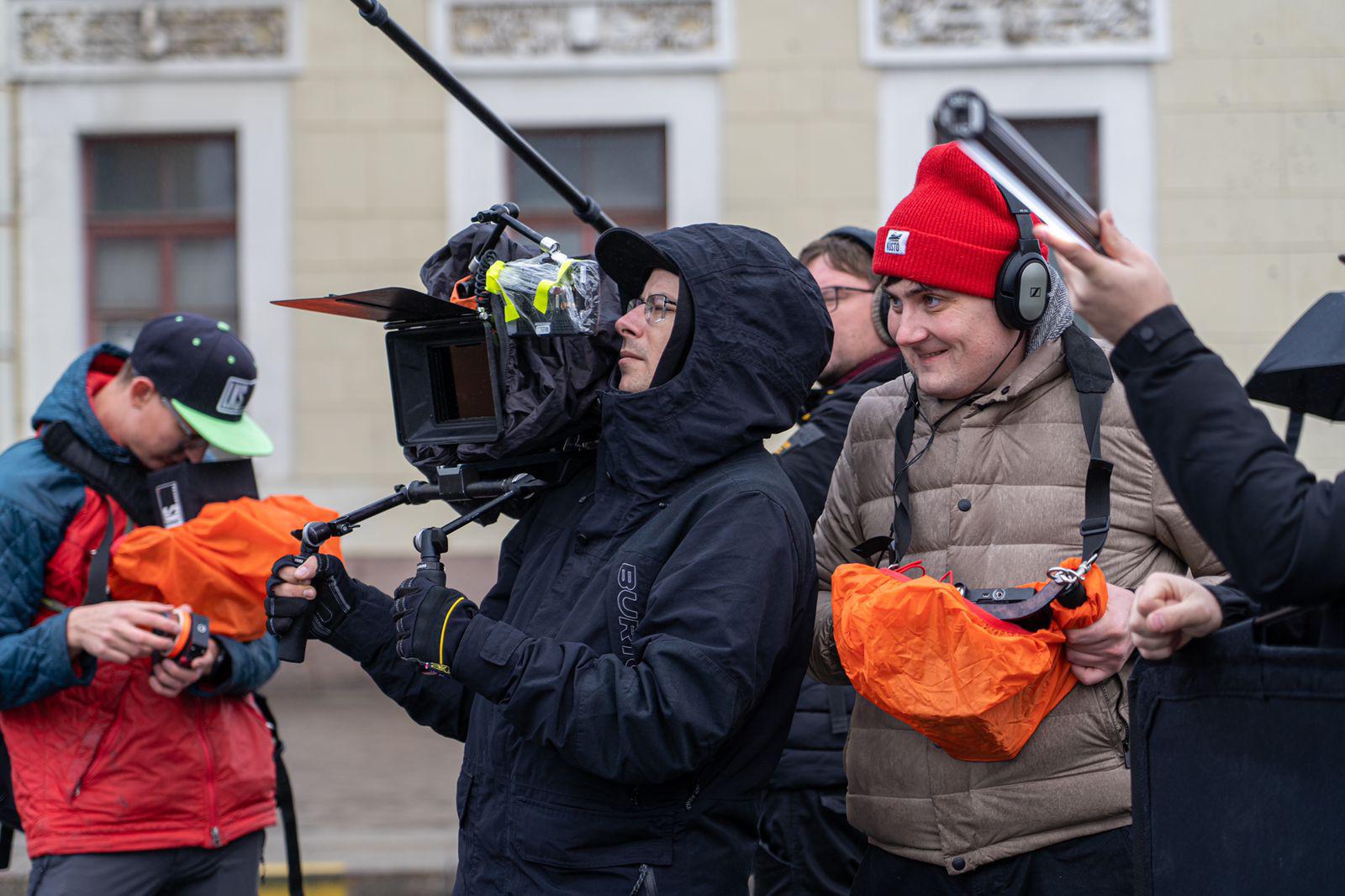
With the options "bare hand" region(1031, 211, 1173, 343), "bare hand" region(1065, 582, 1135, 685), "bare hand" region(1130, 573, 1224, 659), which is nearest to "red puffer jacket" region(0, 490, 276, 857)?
"bare hand" region(1065, 582, 1135, 685)

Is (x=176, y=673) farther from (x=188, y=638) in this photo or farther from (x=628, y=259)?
(x=628, y=259)

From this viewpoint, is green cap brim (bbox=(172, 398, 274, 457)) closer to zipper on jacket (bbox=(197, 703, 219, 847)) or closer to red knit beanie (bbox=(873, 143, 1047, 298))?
zipper on jacket (bbox=(197, 703, 219, 847))

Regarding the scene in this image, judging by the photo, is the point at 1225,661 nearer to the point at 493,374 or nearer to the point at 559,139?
the point at 493,374

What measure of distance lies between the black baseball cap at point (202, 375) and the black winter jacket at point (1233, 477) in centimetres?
203

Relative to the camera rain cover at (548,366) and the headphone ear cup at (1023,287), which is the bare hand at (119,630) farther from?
the headphone ear cup at (1023,287)

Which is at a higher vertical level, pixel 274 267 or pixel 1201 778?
pixel 274 267

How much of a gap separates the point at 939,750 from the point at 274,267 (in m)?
7.11

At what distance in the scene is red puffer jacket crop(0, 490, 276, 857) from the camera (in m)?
2.93

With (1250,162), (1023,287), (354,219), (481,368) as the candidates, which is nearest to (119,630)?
(481,368)

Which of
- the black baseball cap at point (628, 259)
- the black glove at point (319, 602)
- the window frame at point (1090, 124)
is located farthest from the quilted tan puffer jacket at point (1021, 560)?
the window frame at point (1090, 124)

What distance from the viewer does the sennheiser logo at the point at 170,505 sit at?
3.02 metres

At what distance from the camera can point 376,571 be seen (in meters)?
8.45

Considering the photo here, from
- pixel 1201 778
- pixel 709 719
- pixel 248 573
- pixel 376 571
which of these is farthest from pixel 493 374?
pixel 376 571

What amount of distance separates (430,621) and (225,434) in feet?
3.60
